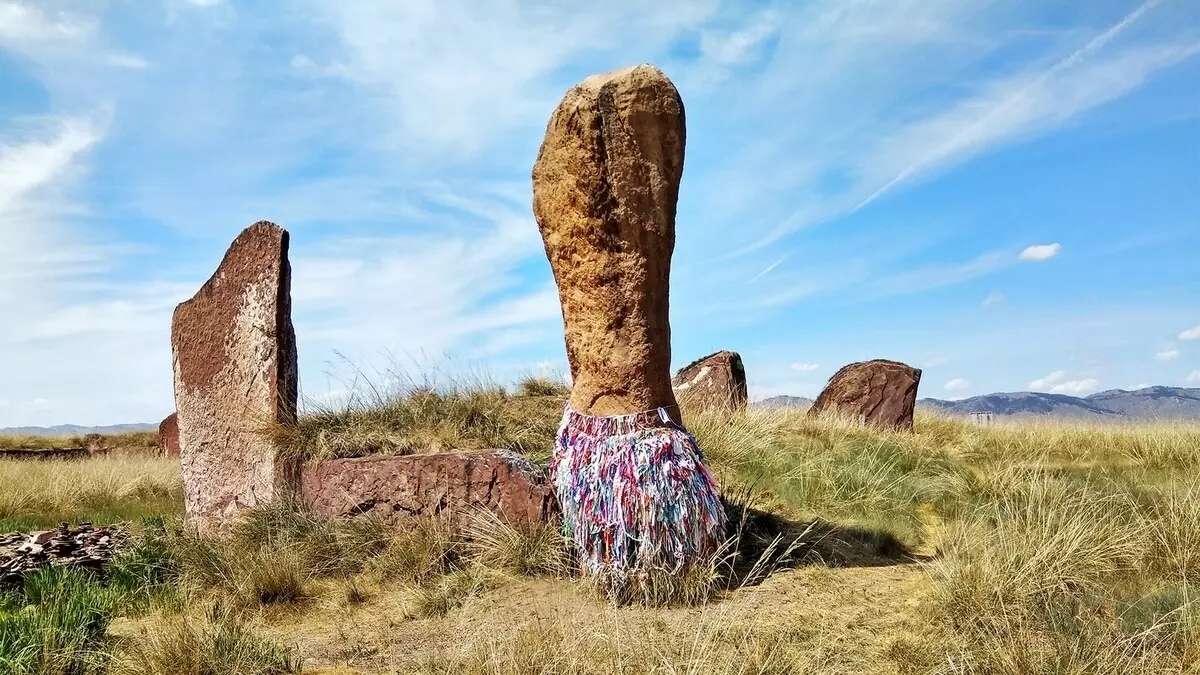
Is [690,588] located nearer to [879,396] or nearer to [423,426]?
[423,426]

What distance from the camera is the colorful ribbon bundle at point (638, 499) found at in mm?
4418

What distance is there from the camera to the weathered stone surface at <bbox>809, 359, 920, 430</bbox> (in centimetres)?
1198

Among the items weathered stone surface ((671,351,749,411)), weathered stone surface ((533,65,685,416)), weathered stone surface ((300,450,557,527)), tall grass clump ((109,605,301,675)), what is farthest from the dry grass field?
weathered stone surface ((671,351,749,411))

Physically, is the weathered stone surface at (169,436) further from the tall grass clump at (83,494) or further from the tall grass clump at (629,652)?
the tall grass clump at (629,652)

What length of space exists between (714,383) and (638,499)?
6990mm

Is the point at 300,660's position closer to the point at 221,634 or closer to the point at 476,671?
the point at 221,634

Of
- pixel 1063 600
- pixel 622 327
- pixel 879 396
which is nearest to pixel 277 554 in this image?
pixel 622 327

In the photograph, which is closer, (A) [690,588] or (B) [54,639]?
(B) [54,639]

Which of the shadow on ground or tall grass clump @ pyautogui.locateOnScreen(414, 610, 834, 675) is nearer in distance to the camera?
tall grass clump @ pyautogui.locateOnScreen(414, 610, 834, 675)

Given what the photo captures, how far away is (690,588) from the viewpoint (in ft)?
14.4

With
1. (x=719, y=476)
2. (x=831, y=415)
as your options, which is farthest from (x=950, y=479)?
(x=831, y=415)

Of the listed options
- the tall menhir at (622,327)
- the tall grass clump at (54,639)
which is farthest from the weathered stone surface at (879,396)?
the tall grass clump at (54,639)

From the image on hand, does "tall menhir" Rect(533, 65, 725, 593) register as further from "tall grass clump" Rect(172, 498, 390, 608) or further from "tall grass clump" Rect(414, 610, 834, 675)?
"tall grass clump" Rect(172, 498, 390, 608)

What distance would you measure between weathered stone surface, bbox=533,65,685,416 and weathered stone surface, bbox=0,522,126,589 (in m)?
3.61
